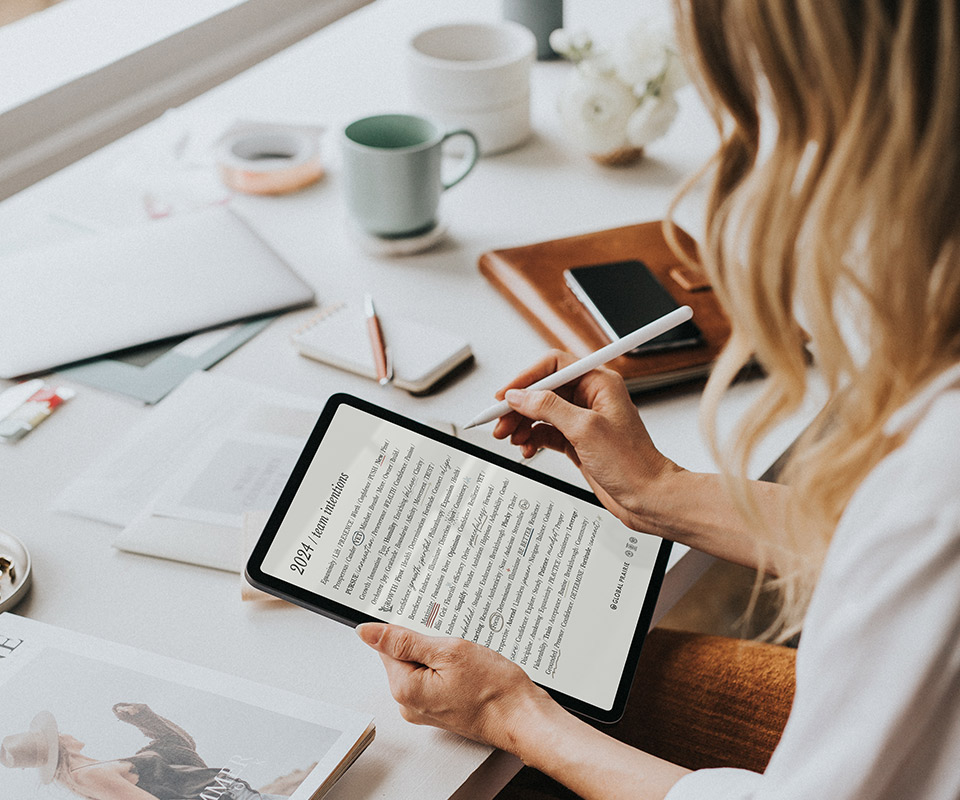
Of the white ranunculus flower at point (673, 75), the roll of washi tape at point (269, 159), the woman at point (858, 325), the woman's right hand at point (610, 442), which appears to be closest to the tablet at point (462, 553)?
the woman's right hand at point (610, 442)

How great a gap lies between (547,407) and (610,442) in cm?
6

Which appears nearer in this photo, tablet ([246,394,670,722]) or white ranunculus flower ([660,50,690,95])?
tablet ([246,394,670,722])

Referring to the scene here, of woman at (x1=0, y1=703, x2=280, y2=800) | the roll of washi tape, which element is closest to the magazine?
woman at (x1=0, y1=703, x2=280, y2=800)

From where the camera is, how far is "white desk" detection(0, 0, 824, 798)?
2.11ft

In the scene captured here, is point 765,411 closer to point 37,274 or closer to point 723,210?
point 723,210

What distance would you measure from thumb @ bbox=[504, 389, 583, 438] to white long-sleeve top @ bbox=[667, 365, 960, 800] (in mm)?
300

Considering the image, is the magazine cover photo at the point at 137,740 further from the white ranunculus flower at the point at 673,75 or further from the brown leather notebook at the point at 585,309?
the white ranunculus flower at the point at 673,75

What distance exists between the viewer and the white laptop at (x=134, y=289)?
896 mm

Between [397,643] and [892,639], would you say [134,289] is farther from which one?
[892,639]

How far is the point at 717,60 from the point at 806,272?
0.12 meters

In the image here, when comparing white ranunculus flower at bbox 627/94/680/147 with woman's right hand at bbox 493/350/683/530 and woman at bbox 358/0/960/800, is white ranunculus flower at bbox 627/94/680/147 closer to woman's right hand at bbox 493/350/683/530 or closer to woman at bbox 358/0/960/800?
woman's right hand at bbox 493/350/683/530

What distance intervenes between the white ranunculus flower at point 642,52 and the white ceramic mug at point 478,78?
128mm

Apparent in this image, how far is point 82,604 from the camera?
676 millimetres

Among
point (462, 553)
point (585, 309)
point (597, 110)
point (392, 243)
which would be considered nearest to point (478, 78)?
point (597, 110)
